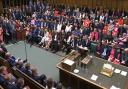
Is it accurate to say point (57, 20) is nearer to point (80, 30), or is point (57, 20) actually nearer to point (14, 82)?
point (80, 30)

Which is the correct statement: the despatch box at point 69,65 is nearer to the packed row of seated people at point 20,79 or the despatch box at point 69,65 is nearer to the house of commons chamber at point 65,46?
the house of commons chamber at point 65,46

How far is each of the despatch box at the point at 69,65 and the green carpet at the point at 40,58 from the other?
96 cm

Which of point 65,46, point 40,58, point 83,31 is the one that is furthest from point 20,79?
point 83,31

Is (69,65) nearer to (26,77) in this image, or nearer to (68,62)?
(68,62)

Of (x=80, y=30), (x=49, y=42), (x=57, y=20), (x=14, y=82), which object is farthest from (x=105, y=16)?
(x=14, y=82)

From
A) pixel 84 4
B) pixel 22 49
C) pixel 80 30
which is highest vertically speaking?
pixel 84 4

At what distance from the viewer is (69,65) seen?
6.50m

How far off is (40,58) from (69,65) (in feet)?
9.31

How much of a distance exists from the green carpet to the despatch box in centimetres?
96

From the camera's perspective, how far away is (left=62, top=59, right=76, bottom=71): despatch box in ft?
21.4

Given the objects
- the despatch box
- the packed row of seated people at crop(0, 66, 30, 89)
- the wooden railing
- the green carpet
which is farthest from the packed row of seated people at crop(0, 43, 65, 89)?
the green carpet

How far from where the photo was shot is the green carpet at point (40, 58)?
7.96 meters

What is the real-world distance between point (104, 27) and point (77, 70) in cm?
443

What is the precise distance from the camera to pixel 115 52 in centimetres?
847
